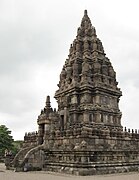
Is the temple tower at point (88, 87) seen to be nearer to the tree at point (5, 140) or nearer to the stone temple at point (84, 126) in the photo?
the stone temple at point (84, 126)

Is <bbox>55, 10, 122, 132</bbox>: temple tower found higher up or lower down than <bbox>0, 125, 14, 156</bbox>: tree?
higher up

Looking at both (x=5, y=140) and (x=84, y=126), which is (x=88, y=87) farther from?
(x=5, y=140)

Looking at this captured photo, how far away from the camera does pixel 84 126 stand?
1055 inches

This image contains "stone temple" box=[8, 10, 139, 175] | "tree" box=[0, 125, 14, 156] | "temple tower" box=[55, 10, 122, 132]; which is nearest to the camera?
"stone temple" box=[8, 10, 139, 175]

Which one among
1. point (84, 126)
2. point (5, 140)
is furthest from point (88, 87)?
point (5, 140)

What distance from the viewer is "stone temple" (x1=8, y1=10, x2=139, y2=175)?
2273 centimetres

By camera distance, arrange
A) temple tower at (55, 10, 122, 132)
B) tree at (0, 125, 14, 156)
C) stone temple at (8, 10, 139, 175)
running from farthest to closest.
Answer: tree at (0, 125, 14, 156) → temple tower at (55, 10, 122, 132) → stone temple at (8, 10, 139, 175)

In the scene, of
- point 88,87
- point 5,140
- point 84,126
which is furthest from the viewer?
point 5,140

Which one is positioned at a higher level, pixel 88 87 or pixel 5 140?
pixel 88 87

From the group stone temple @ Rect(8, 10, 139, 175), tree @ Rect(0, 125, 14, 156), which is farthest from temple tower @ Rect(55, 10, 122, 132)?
tree @ Rect(0, 125, 14, 156)

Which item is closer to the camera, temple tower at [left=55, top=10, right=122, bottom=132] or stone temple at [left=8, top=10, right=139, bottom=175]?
stone temple at [left=8, top=10, right=139, bottom=175]

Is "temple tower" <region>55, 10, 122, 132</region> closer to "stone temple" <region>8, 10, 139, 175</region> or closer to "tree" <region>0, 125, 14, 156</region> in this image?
"stone temple" <region>8, 10, 139, 175</region>

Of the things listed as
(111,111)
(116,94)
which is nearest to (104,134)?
(111,111)

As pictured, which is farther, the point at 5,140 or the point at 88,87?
the point at 5,140
